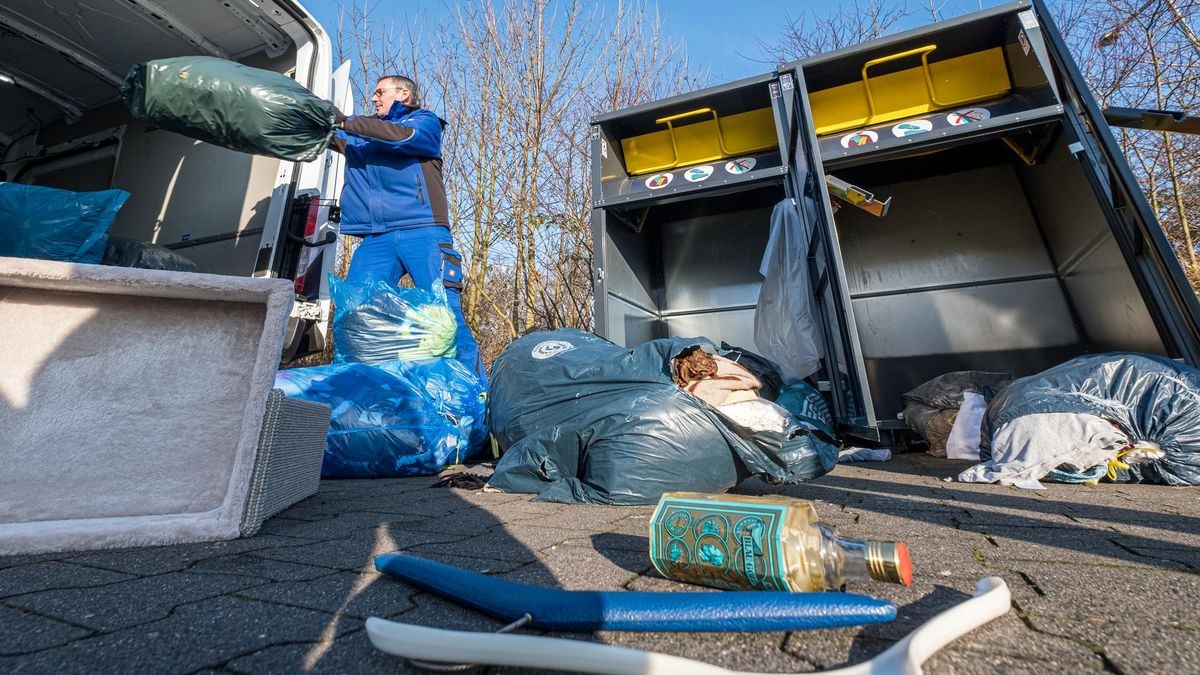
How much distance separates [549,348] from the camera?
2.19 meters

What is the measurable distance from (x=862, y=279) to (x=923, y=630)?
3885 mm

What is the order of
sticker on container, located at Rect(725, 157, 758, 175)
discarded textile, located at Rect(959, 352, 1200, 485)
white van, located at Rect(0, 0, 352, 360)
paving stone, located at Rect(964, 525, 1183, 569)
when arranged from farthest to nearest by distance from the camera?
sticker on container, located at Rect(725, 157, 758, 175)
white van, located at Rect(0, 0, 352, 360)
discarded textile, located at Rect(959, 352, 1200, 485)
paving stone, located at Rect(964, 525, 1183, 569)

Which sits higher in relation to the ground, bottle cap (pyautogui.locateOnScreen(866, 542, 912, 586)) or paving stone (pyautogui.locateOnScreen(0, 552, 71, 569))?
paving stone (pyautogui.locateOnScreen(0, 552, 71, 569))

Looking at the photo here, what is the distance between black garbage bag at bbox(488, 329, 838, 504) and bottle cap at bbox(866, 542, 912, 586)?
0.90m

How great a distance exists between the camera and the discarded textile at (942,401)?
2.91 metres

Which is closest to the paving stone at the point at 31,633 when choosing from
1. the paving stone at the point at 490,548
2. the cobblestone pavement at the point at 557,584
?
the cobblestone pavement at the point at 557,584

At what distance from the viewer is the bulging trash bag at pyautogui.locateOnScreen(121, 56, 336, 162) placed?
7.70 feet

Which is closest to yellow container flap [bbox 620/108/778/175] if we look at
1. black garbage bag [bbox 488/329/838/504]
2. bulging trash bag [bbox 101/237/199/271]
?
black garbage bag [bbox 488/329/838/504]

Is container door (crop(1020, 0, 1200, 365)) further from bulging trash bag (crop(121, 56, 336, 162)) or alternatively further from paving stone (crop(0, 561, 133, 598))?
bulging trash bag (crop(121, 56, 336, 162))

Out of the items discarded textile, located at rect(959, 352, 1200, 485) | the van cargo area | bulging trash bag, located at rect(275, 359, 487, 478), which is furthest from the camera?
the van cargo area

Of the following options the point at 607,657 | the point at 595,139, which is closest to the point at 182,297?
the point at 607,657

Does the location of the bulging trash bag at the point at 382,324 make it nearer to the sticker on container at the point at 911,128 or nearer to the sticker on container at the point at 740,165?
the sticker on container at the point at 740,165

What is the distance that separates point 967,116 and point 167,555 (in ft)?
12.9

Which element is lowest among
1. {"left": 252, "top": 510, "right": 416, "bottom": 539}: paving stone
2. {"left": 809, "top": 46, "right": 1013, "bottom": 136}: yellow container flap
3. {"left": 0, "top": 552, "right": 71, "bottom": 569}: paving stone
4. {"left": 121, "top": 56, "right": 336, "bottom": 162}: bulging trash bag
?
{"left": 0, "top": 552, "right": 71, "bottom": 569}: paving stone
